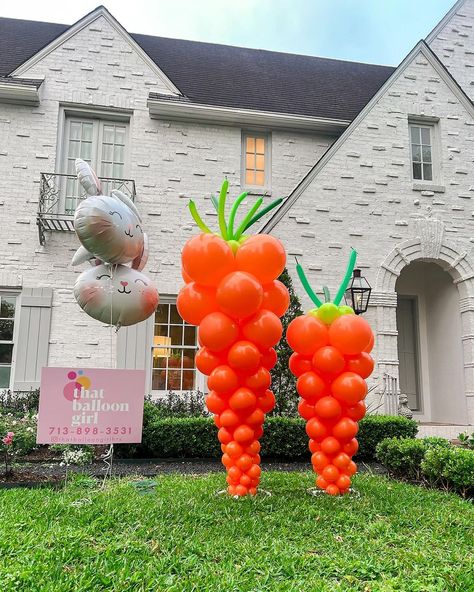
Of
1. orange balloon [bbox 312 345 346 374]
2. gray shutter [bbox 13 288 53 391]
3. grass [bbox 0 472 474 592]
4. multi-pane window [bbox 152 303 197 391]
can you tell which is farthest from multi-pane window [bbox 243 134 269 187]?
grass [bbox 0 472 474 592]

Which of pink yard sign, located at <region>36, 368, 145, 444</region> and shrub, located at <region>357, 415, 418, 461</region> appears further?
shrub, located at <region>357, 415, 418, 461</region>

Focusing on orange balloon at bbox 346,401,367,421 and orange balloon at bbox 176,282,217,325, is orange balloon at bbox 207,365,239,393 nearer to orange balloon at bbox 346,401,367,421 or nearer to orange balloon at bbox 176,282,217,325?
orange balloon at bbox 176,282,217,325

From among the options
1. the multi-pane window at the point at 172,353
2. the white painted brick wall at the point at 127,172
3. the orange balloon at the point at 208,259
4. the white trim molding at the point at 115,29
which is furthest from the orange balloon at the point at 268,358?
Result: the white trim molding at the point at 115,29

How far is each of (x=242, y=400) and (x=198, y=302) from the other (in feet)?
3.17

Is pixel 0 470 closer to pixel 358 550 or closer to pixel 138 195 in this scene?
pixel 358 550

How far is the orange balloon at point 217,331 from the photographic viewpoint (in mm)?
4137

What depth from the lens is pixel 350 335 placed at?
445cm

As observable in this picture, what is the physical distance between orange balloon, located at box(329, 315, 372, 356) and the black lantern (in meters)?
4.26

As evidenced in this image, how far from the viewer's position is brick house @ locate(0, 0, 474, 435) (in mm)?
9750

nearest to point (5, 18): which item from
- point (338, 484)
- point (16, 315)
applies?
point (16, 315)

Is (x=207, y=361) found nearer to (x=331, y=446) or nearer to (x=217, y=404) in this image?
(x=217, y=404)

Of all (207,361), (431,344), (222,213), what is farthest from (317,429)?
(431,344)

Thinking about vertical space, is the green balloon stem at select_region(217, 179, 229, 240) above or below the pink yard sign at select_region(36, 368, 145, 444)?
above

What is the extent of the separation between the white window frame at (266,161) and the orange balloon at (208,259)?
7056 millimetres
